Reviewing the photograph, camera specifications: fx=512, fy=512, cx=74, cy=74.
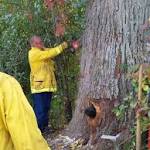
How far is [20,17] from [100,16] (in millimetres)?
→ 2584

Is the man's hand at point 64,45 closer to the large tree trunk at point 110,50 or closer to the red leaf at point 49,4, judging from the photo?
the red leaf at point 49,4

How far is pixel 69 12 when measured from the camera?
809cm

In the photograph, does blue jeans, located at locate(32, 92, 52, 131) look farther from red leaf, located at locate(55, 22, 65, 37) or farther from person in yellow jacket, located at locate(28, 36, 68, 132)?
red leaf, located at locate(55, 22, 65, 37)

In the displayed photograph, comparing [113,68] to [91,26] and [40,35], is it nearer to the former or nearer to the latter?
[91,26]

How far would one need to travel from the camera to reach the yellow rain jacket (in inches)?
329

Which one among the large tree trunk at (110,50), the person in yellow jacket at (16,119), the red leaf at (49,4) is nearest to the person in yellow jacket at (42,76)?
the red leaf at (49,4)

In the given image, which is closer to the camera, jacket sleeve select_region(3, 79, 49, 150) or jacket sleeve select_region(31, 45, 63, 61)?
jacket sleeve select_region(3, 79, 49, 150)

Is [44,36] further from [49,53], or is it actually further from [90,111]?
[90,111]

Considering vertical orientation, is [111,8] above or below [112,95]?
above

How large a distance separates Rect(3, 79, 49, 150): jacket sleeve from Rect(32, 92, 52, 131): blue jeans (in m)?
5.62

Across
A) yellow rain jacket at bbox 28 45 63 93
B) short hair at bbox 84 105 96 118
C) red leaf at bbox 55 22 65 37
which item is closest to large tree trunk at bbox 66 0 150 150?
short hair at bbox 84 105 96 118

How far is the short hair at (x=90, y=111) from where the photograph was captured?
6418 millimetres

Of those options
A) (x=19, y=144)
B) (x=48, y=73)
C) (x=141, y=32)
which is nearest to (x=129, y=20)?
(x=141, y=32)

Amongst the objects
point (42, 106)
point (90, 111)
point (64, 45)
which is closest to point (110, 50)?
point (90, 111)
